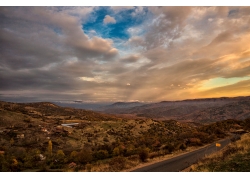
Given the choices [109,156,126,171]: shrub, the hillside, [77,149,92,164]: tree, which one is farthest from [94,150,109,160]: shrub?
[109,156,126,171]: shrub

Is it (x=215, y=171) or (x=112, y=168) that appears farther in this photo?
(x=112, y=168)

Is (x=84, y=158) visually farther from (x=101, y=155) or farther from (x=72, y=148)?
(x=72, y=148)

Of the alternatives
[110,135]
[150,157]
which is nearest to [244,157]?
[150,157]

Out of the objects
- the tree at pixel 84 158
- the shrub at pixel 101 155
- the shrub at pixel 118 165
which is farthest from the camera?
the shrub at pixel 101 155

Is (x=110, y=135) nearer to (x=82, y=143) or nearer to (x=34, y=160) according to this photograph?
(x=82, y=143)

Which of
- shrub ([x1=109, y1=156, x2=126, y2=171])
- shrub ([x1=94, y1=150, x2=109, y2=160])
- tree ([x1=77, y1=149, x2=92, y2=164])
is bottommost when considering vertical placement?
shrub ([x1=94, y1=150, x2=109, y2=160])

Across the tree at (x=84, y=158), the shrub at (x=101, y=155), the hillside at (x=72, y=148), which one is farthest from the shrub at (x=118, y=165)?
the shrub at (x=101, y=155)

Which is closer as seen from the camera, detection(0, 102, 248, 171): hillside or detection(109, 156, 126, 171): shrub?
detection(109, 156, 126, 171): shrub

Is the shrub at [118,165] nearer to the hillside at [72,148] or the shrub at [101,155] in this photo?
the hillside at [72,148]

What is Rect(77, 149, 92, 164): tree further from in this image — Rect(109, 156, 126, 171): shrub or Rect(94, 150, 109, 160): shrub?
Rect(109, 156, 126, 171): shrub

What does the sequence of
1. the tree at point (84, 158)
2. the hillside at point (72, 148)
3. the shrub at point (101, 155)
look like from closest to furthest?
the hillside at point (72, 148) < the tree at point (84, 158) < the shrub at point (101, 155)

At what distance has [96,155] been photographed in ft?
57.0

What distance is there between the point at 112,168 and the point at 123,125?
2653cm

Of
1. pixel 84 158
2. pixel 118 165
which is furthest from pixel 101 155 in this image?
pixel 118 165
